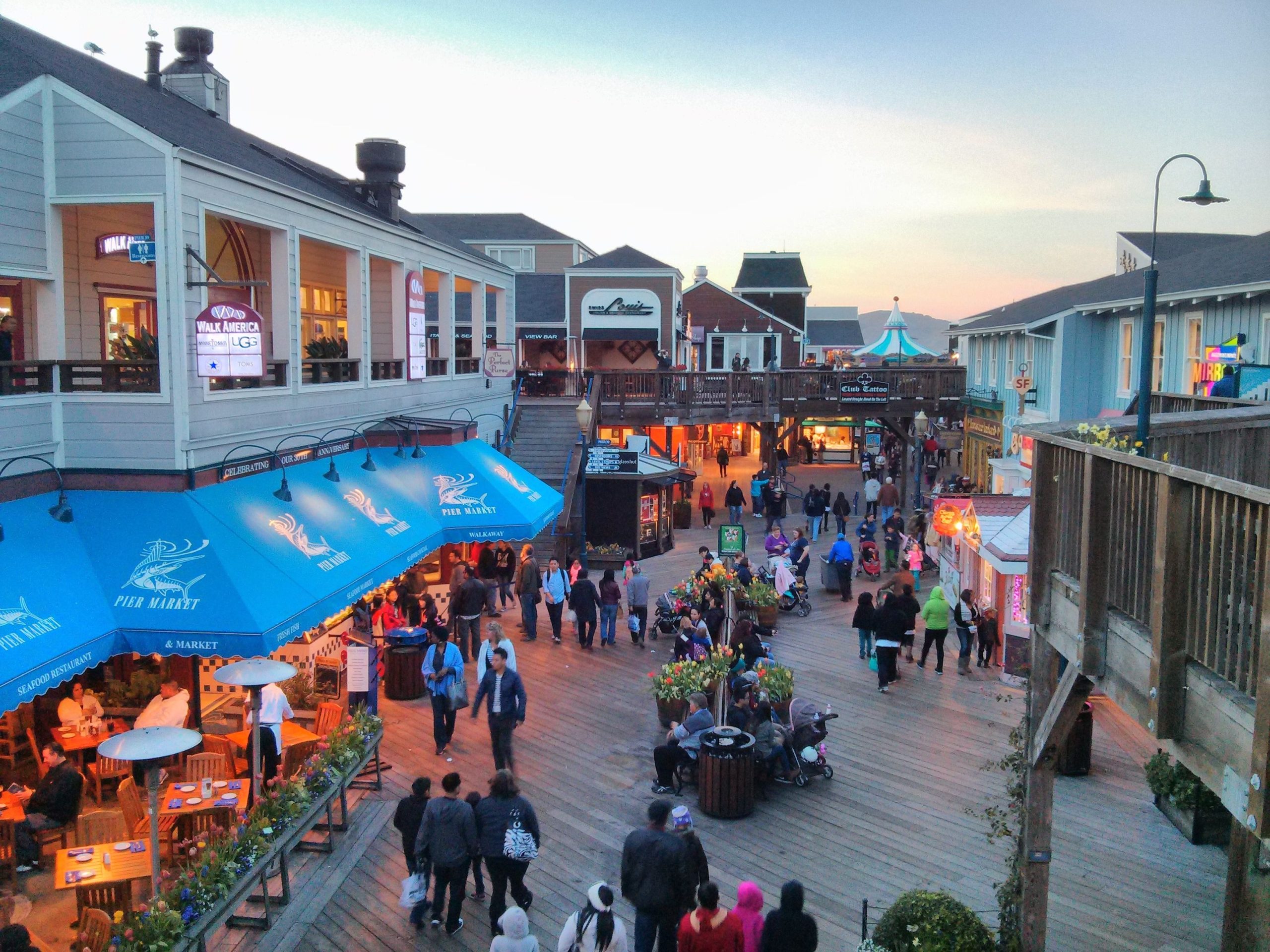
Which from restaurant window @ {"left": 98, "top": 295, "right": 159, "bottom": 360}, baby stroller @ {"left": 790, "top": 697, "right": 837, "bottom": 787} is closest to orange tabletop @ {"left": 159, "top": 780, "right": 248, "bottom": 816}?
restaurant window @ {"left": 98, "top": 295, "right": 159, "bottom": 360}

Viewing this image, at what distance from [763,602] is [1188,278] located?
10.4 m

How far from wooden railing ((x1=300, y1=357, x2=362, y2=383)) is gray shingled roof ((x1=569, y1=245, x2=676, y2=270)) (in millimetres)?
24430

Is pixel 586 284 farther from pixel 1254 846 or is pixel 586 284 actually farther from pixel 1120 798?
pixel 1254 846

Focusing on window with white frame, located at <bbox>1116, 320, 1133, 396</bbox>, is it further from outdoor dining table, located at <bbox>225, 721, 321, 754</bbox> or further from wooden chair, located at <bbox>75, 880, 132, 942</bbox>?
wooden chair, located at <bbox>75, 880, 132, 942</bbox>

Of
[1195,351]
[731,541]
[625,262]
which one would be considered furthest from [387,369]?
[625,262]

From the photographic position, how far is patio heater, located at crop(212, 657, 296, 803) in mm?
9016

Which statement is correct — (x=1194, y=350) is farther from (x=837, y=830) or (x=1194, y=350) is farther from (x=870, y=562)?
(x=837, y=830)

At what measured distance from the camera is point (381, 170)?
19719 mm

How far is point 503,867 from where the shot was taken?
8406 millimetres

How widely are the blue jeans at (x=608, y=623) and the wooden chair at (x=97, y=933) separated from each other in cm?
1107

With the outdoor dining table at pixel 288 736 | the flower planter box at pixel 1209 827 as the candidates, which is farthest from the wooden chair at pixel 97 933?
the flower planter box at pixel 1209 827

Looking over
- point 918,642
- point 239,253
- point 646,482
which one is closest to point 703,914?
point 239,253

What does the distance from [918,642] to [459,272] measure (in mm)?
11912

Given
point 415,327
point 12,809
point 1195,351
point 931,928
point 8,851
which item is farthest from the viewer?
point 1195,351
